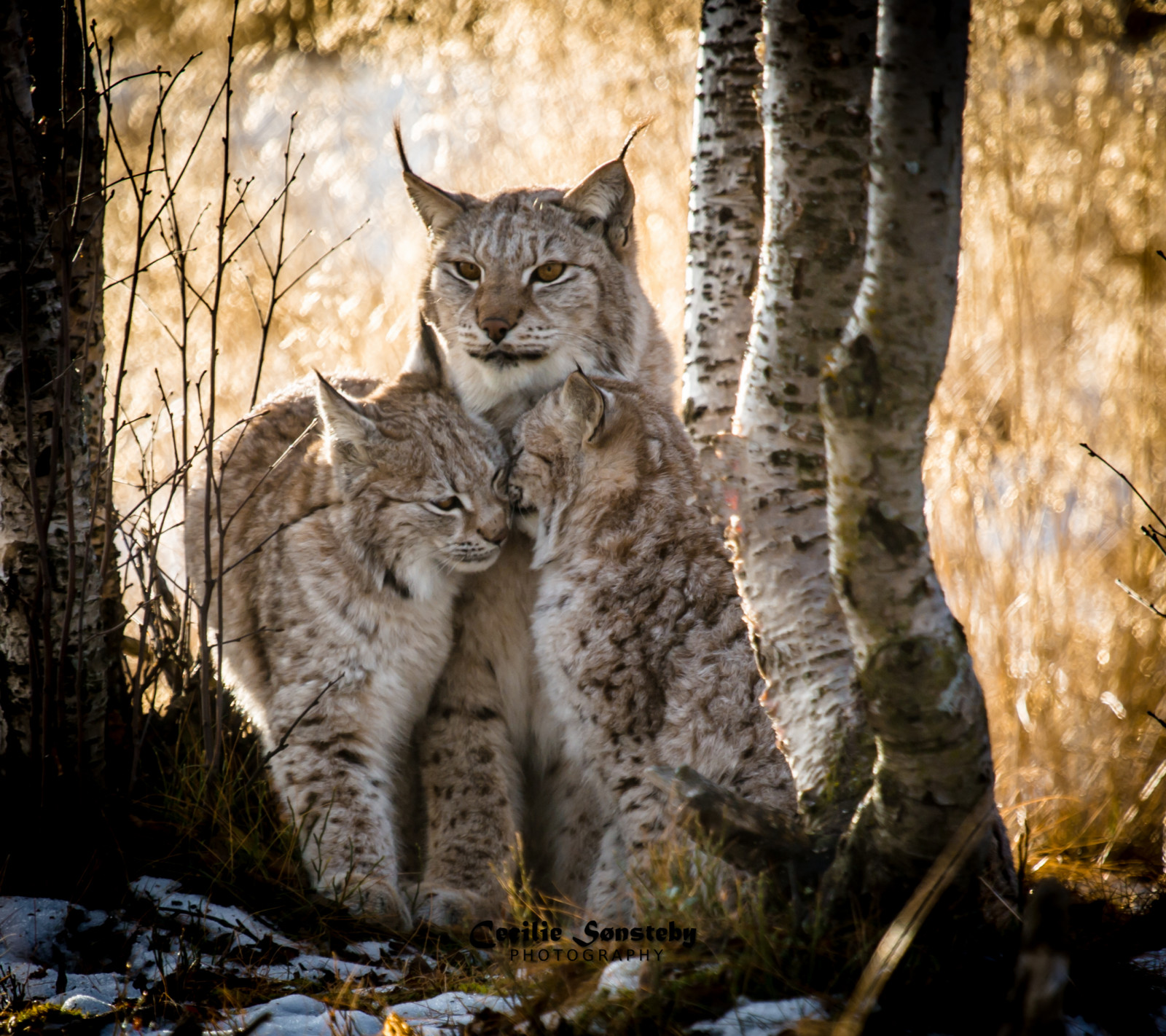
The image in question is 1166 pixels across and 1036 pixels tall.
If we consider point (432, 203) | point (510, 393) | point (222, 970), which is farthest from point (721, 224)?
point (222, 970)

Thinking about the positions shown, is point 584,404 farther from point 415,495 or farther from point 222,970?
point 222,970

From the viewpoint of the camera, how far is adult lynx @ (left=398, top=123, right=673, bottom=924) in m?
3.31

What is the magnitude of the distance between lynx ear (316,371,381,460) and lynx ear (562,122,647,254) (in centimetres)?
121

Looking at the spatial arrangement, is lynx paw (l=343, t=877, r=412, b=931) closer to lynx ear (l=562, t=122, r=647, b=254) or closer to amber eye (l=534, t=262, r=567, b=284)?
amber eye (l=534, t=262, r=567, b=284)

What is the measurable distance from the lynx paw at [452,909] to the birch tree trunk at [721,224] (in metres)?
1.33

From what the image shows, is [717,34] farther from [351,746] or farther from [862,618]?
[351,746]

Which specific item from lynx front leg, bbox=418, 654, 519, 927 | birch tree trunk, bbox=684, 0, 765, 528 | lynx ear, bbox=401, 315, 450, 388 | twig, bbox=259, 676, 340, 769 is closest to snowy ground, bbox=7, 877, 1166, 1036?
lynx front leg, bbox=418, 654, 519, 927

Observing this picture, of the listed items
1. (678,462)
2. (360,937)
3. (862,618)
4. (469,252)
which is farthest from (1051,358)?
(360,937)

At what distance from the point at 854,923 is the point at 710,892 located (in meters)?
0.30

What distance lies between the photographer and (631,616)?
3.19m

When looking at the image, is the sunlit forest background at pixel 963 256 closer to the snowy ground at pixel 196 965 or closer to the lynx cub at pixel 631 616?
the lynx cub at pixel 631 616

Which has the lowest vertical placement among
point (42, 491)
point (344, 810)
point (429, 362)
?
point (344, 810)

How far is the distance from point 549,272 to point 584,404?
2.39 ft

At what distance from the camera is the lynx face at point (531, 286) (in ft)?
11.8
